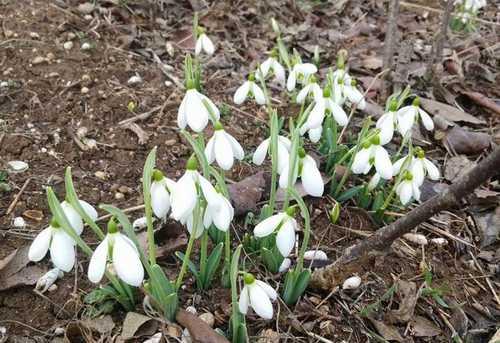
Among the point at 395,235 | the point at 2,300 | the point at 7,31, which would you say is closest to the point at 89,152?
the point at 2,300

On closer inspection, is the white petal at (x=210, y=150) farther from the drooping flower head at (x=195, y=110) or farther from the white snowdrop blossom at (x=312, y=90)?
the white snowdrop blossom at (x=312, y=90)

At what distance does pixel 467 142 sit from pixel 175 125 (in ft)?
4.32

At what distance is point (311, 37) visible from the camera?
11.0ft

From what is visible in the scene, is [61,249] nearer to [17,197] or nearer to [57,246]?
[57,246]

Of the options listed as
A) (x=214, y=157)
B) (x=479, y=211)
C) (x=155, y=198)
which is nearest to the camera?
(x=155, y=198)

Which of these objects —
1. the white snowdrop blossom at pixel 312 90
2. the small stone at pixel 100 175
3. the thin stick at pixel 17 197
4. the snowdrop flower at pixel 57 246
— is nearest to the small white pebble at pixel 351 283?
the white snowdrop blossom at pixel 312 90

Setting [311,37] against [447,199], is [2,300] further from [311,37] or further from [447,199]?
[311,37]

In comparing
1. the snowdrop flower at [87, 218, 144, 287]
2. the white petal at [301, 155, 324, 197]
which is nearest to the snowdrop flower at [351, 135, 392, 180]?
the white petal at [301, 155, 324, 197]

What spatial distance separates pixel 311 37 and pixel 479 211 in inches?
62.1

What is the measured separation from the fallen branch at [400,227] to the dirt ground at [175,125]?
0.07m

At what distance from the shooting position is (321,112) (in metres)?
1.80

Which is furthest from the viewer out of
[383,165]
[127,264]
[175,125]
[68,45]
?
[68,45]

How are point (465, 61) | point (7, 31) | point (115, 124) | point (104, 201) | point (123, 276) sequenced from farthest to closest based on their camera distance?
point (465, 61) < point (7, 31) < point (115, 124) < point (104, 201) < point (123, 276)

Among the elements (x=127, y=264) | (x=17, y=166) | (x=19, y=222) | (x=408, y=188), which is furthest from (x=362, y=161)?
(x=17, y=166)
